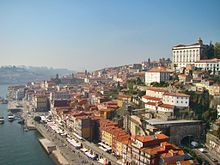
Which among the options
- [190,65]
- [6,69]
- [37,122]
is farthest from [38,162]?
[6,69]

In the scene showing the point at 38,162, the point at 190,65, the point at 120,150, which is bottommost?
the point at 38,162

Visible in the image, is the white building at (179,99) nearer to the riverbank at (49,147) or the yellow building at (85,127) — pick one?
the yellow building at (85,127)

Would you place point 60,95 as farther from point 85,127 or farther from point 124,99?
point 85,127

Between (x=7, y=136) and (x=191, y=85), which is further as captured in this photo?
(x=7, y=136)

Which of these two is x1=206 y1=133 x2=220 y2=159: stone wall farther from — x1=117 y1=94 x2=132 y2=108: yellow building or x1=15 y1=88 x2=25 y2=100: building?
x1=15 y1=88 x2=25 y2=100: building

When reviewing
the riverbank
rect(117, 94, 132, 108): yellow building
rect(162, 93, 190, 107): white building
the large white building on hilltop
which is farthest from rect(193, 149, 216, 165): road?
the large white building on hilltop

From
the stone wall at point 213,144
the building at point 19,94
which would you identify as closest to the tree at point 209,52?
the stone wall at point 213,144

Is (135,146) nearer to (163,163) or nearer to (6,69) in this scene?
(163,163)
